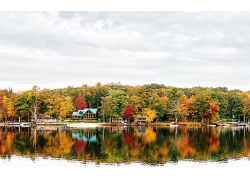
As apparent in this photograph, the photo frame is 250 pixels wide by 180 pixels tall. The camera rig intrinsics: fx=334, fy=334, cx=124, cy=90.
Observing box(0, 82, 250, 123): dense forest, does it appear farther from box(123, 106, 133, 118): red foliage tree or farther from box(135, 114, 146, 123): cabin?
box(135, 114, 146, 123): cabin

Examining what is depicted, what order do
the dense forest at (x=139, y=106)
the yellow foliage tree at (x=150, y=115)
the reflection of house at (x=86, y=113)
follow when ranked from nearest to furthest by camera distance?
the dense forest at (x=139, y=106)
the yellow foliage tree at (x=150, y=115)
the reflection of house at (x=86, y=113)

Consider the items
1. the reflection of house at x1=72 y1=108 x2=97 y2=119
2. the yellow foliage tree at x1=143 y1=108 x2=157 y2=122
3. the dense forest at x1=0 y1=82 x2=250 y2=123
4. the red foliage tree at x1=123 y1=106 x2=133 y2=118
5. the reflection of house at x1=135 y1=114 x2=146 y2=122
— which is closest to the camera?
the dense forest at x1=0 y1=82 x2=250 y2=123

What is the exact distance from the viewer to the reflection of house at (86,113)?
3177 inches

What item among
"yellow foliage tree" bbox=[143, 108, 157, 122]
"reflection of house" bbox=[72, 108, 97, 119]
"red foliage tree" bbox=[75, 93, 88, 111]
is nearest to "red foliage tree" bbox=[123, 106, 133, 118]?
"yellow foliage tree" bbox=[143, 108, 157, 122]

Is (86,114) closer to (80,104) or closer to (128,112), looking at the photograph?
(80,104)

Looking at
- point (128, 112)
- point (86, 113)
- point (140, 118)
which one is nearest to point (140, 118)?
point (140, 118)

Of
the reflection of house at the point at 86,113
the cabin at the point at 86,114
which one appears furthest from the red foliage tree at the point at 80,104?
the reflection of house at the point at 86,113

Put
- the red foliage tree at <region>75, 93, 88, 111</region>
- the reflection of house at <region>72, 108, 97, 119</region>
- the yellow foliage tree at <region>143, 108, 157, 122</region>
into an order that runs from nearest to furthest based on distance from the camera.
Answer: the yellow foliage tree at <region>143, 108, 157, 122</region> → the reflection of house at <region>72, 108, 97, 119</region> → the red foliage tree at <region>75, 93, 88, 111</region>

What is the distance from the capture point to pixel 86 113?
81250 mm

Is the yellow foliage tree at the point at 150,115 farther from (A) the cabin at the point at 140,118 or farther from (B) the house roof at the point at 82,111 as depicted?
(B) the house roof at the point at 82,111

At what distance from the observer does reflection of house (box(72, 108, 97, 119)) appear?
8069 centimetres

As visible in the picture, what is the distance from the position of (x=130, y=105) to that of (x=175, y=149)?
139 feet

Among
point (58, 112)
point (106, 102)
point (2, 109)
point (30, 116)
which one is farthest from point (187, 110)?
point (2, 109)

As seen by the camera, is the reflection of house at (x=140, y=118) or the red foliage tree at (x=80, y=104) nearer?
the reflection of house at (x=140, y=118)
